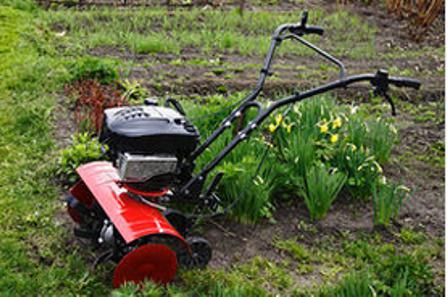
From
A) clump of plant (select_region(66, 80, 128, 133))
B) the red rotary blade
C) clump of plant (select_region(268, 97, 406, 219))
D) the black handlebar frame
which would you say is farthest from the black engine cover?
clump of plant (select_region(66, 80, 128, 133))

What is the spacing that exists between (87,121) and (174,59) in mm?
2363

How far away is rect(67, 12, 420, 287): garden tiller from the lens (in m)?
3.33

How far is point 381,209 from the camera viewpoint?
424 cm

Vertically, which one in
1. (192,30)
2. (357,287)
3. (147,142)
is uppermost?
(147,142)

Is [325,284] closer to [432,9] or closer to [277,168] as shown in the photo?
[277,168]

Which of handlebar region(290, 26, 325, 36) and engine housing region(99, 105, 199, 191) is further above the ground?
handlebar region(290, 26, 325, 36)

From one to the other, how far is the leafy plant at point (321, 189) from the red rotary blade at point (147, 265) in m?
1.16

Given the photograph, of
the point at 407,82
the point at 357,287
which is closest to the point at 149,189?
the point at 357,287

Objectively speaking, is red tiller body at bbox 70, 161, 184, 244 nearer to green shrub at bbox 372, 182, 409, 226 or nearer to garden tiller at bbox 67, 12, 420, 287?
garden tiller at bbox 67, 12, 420, 287

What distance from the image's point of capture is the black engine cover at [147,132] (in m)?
3.41

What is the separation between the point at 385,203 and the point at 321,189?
42 centimetres

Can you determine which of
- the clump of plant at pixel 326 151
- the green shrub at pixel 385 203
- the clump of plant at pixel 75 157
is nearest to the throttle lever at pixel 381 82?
the clump of plant at pixel 326 151

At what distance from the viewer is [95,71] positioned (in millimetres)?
6016

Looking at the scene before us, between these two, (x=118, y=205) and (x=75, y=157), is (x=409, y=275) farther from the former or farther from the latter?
(x=75, y=157)
